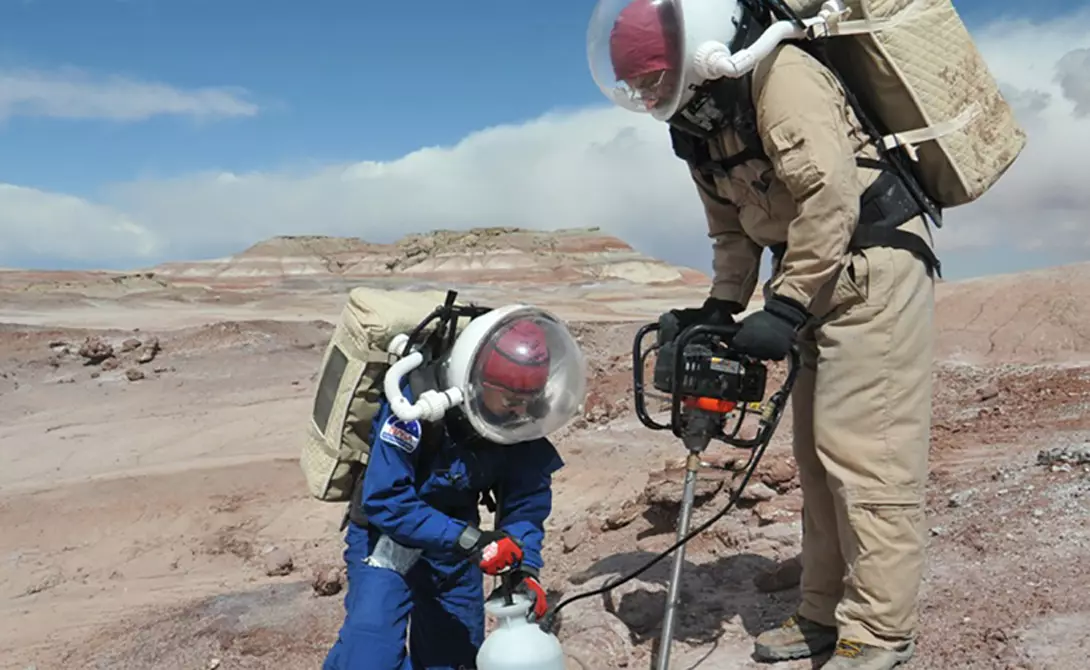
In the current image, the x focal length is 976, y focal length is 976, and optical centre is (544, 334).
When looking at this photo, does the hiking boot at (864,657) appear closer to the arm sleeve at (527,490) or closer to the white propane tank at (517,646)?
the white propane tank at (517,646)

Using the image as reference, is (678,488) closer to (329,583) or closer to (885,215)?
(329,583)

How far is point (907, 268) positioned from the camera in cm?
312

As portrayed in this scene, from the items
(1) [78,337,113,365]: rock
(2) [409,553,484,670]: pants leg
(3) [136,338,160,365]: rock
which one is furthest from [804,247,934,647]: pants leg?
(1) [78,337,113,365]: rock

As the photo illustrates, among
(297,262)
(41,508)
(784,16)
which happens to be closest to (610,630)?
(784,16)

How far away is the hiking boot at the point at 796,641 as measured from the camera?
3426 millimetres

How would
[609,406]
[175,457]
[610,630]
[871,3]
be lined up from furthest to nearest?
1. [175,457]
2. [609,406]
3. [610,630]
4. [871,3]

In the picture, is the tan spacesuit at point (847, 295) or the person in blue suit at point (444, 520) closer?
the tan spacesuit at point (847, 295)

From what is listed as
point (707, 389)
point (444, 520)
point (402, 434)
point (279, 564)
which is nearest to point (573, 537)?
point (279, 564)

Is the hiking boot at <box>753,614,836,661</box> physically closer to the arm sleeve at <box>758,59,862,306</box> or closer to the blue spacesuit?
the blue spacesuit

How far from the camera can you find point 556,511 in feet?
24.4

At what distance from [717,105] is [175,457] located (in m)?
9.08

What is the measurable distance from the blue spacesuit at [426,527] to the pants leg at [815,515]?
91cm

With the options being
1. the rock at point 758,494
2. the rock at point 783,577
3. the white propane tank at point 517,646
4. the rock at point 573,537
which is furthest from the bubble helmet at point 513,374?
the rock at point 573,537

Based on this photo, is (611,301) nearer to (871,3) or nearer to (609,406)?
(609,406)
